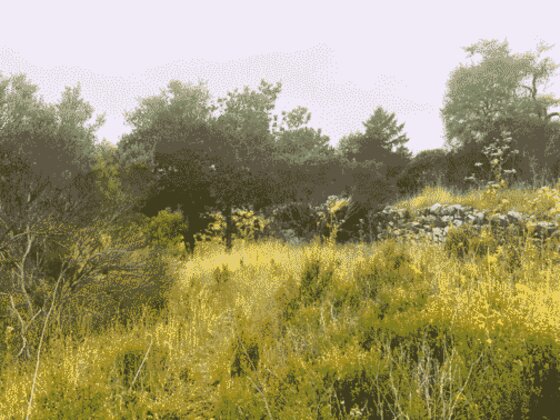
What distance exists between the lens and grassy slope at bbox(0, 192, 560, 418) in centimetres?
244

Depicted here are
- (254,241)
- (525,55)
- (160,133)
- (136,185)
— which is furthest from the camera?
(525,55)

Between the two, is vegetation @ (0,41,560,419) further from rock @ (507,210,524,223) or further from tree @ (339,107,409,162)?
tree @ (339,107,409,162)

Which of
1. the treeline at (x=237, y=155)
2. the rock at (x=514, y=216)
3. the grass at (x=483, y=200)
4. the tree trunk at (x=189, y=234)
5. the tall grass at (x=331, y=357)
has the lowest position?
the tall grass at (x=331, y=357)

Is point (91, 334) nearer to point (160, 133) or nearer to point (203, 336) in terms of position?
point (203, 336)

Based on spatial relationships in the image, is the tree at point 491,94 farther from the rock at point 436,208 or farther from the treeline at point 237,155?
the rock at point 436,208

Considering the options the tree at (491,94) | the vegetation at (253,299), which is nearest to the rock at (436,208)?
the vegetation at (253,299)

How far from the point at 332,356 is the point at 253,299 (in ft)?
8.53

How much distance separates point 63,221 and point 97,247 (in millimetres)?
547

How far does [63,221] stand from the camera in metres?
4.27

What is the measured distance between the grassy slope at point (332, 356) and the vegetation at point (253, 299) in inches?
0.7

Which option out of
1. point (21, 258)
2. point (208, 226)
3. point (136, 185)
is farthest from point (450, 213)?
point (21, 258)

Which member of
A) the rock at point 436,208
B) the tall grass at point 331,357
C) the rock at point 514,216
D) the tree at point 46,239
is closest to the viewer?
the tall grass at point 331,357

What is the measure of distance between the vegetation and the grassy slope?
19mm

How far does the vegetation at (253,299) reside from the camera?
2.57m
